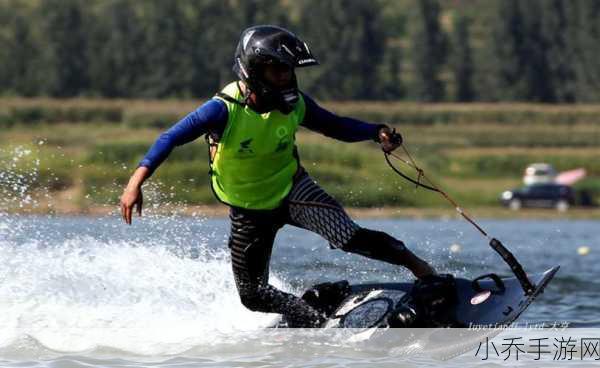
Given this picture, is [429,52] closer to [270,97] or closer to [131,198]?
[270,97]

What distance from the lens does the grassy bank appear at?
138ft

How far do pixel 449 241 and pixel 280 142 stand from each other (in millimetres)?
14791

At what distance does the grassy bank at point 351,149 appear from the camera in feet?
138

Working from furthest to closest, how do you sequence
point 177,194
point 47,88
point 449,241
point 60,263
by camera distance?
point 47,88 < point 177,194 < point 449,241 < point 60,263

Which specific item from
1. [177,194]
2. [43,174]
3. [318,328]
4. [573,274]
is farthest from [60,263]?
[43,174]

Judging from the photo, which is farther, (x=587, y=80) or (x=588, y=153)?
(x=587, y=80)

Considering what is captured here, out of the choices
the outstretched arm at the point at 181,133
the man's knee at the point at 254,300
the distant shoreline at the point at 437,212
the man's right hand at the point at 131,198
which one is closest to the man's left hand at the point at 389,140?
the outstretched arm at the point at 181,133

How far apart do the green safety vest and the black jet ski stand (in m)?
0.93

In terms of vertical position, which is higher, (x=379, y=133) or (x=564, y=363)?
(x=379, y=133)

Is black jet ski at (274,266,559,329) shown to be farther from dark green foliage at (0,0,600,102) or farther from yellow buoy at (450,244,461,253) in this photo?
dark green foliage at (0,0,600,102)

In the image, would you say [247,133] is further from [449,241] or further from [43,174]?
[43,174]

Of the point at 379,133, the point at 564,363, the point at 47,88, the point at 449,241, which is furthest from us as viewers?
the point at 47,88

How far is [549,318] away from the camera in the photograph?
1138 cm

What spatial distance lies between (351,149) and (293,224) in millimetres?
43182
